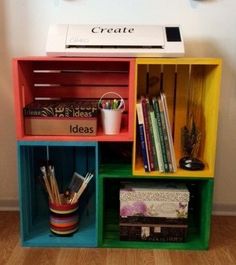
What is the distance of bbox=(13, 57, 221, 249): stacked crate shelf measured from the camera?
149 cm

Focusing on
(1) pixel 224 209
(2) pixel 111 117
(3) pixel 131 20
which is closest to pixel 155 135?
(2) pixel 111 117

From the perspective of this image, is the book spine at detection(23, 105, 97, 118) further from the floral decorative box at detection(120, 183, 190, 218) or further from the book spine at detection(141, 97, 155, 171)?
the floral decorative box at detection(120, 183, 190, 218)

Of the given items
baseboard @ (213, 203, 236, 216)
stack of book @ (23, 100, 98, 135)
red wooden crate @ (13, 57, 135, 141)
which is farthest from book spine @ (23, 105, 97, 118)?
baseboard @ (213, 203, 236, 216)

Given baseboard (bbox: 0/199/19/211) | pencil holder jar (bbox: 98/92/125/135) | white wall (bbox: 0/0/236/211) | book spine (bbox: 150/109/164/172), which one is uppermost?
white wall (bbox: 0/0/236/211)

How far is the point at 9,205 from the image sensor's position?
1.95 metres

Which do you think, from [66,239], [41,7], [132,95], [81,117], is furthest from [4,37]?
[66,239]

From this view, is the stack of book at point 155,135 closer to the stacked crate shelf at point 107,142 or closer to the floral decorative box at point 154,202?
the stacked crate shelf at point 107,142

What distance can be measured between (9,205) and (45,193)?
0.28 meters

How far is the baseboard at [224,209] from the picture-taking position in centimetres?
193

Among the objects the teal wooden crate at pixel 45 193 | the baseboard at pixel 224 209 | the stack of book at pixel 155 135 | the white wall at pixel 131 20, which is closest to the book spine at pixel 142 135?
the stack of book at pixel 155 135

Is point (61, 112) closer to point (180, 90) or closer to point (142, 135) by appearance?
point (142, 135)

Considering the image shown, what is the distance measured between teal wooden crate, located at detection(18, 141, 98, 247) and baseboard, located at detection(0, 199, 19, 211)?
0.18 metres

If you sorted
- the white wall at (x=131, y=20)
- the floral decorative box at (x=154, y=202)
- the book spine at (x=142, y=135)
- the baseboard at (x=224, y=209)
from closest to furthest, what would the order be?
the book spine at (x=142, y=135)
the floral decorative box at (x=154, y=202)
the white wall at (x=131, y=20)
the baseboard at (x=224, y=209)

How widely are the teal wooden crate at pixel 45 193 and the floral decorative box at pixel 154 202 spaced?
0.63 ft
